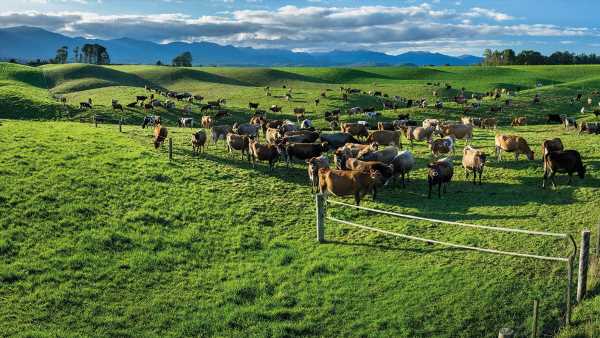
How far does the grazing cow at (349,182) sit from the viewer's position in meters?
20.5

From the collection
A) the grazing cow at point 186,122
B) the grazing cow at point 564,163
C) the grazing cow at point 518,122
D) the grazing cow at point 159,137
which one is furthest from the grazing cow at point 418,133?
the grazing cow at point 186,122

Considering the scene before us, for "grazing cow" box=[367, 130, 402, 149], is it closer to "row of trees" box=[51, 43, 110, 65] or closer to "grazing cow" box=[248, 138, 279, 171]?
"grazing cow" box=[248, 138, 279, 171]

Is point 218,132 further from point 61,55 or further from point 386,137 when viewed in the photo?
point 61,55

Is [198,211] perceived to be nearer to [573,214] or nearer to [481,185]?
[481,185]

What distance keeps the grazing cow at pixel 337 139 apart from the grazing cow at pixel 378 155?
211 inches

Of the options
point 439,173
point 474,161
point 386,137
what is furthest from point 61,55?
point 439,173

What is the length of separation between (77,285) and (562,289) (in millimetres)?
14254

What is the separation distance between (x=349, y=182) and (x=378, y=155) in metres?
5.23

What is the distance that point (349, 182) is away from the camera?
20.5m

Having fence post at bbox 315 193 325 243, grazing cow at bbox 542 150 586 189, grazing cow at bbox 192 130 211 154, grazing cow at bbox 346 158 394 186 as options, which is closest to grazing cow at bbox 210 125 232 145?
grazing cow at bbox 192 130 211 154

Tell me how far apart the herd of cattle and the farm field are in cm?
88

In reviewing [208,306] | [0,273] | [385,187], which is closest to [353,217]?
[385,187]

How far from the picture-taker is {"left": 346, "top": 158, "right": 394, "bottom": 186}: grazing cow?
22.4 meters

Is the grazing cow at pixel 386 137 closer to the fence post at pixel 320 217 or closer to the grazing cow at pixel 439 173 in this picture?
the grazing cow at pixel 439 173
